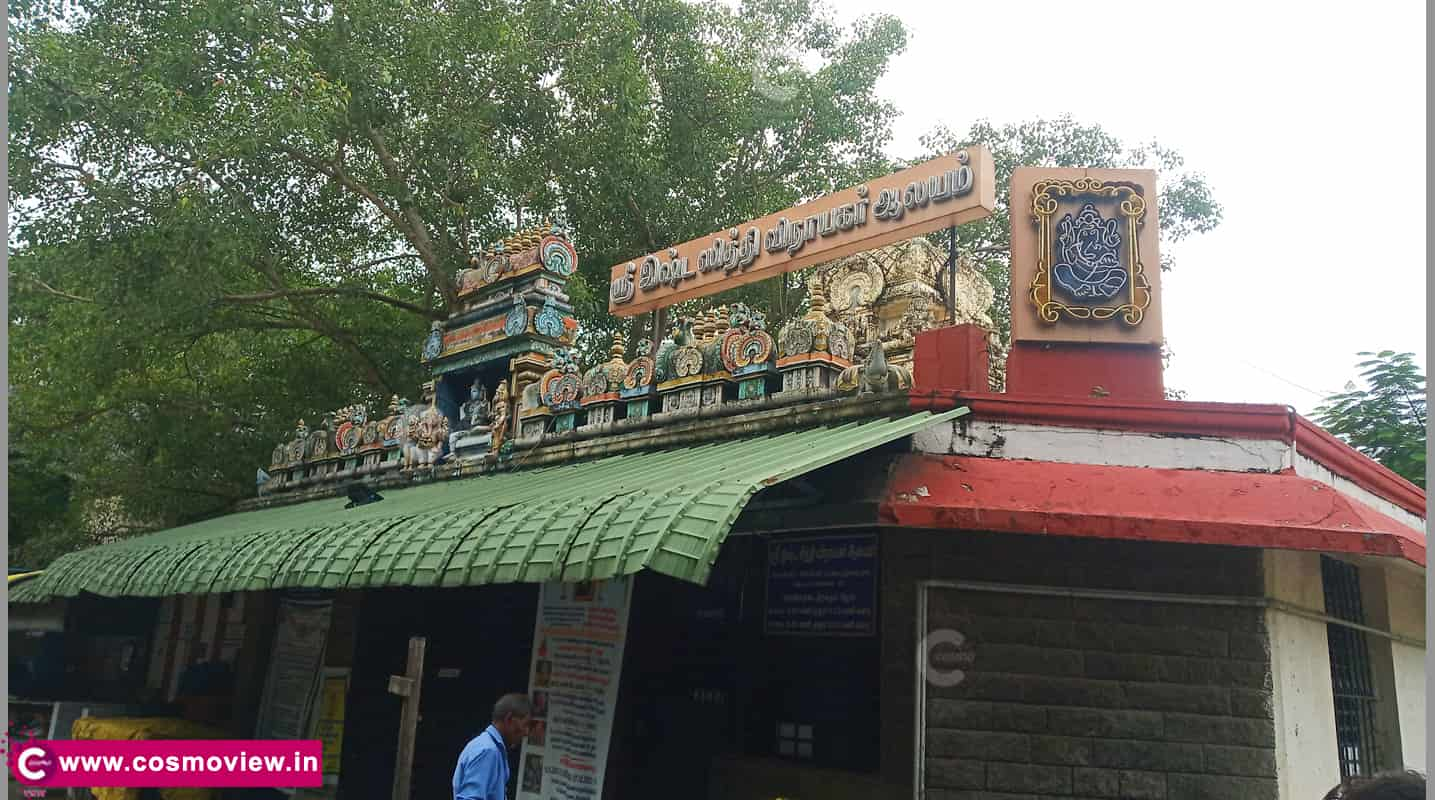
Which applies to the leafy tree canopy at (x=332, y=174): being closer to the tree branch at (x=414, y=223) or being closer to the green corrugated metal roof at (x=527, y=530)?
the tree branch at (x=414, y=223)

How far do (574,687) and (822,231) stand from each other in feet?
13.0

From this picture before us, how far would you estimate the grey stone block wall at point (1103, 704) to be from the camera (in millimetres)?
5172

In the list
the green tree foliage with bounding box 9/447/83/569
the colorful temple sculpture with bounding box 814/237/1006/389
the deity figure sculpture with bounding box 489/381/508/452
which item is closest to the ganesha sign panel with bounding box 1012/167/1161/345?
the colorful temple sculpture with bounding box 814/237/1006/389

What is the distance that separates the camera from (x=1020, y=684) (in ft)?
17.5

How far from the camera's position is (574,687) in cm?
726

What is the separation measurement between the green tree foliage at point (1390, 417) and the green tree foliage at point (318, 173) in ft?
29.5

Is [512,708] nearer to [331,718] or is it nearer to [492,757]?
[492,757]

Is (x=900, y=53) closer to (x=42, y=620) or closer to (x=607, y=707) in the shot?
(x=607, y=707)

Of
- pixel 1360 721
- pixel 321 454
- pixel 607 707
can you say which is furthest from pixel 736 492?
pixel 321 454

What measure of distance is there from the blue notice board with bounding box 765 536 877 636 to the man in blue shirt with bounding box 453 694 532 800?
6.64 ft

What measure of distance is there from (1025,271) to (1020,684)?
2.68 metres

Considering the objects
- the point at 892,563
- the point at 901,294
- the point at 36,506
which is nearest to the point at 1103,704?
the point at 892,563

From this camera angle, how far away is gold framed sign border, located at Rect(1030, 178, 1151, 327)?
6375 millimetres

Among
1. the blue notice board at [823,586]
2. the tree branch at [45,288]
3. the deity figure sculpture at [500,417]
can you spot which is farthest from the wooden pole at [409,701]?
the tree branch at [45,288]
